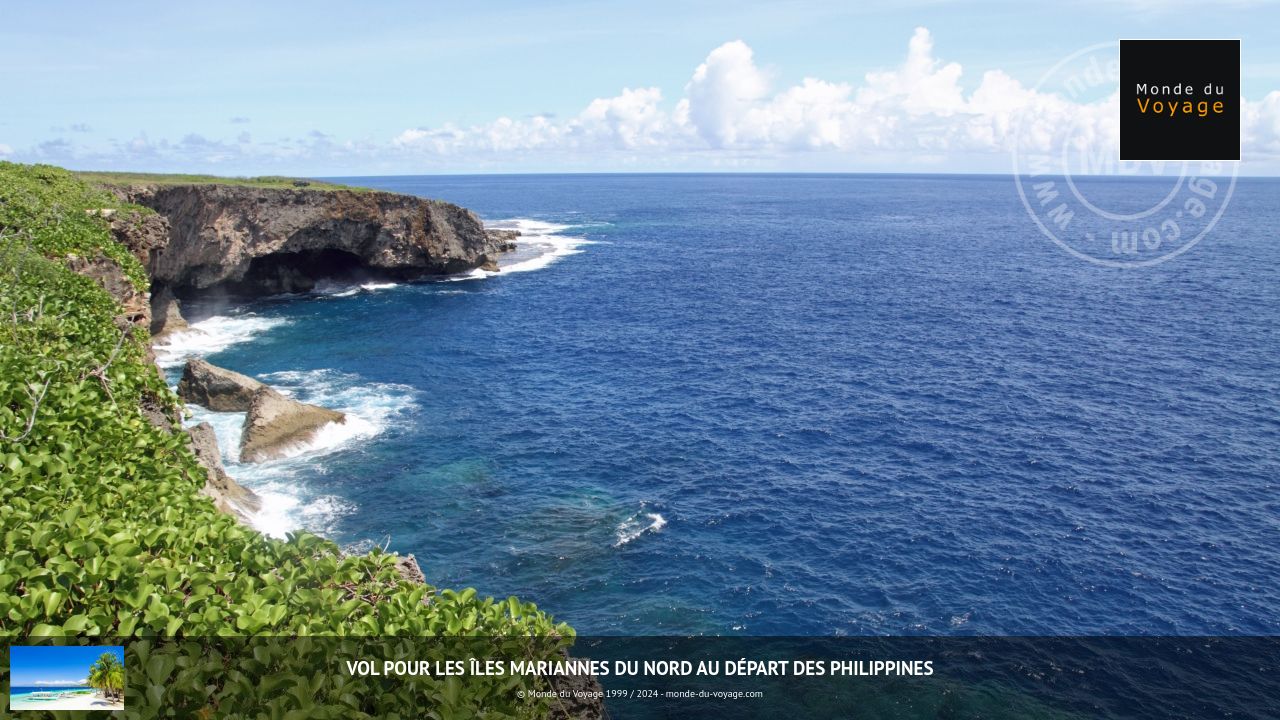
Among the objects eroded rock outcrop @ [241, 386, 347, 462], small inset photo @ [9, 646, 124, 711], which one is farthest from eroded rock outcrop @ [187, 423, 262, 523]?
small inset photo @ [9, 646, 124, 711]

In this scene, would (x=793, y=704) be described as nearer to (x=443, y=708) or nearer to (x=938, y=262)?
(x=443, y=708)

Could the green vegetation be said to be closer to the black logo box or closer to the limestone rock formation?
the black logo box

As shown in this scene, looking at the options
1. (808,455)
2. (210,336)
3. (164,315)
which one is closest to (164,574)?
(808,455)

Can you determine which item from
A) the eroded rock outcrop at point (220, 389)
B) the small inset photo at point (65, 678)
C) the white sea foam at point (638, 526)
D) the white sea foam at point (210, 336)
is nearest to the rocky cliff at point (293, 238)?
the white sea foam at point (210, 336)

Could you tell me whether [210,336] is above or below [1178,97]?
below

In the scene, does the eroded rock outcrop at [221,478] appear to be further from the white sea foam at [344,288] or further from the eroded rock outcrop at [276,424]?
the white sea foam at [344,288]

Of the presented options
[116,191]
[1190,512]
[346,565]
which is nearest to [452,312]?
[116,191]

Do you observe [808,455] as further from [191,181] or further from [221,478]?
[191,181]
